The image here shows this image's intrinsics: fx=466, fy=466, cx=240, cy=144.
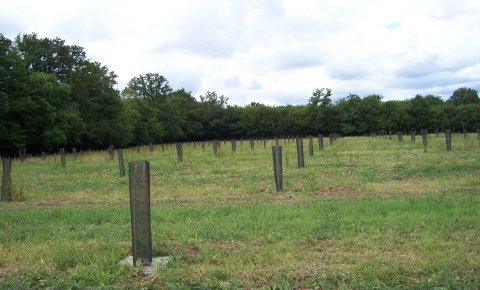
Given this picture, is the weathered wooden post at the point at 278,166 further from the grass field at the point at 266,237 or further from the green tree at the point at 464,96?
the green tree at the point at 464,96

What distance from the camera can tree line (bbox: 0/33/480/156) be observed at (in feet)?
148

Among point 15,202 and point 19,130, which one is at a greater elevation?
point 19,130

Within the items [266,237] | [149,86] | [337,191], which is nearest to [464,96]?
[149,86]

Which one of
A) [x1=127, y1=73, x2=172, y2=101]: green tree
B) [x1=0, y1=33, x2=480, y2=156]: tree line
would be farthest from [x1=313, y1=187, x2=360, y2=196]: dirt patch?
[x1=127, y1=73, x2=172, y2=101]: green tree

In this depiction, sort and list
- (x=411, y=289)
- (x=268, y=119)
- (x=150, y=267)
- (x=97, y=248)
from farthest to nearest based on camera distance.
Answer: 1. (x=268, y=119)
2. (x=97, y=248)
3. (x=150, y=267)
4. (x=411, y=289)

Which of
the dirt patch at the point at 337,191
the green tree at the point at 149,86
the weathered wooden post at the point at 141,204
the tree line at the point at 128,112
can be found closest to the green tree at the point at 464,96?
the tree line at the point at 128,112

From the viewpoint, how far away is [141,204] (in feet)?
19.6

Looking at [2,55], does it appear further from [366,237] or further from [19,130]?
[366,237]

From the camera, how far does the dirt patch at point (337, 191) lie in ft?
39.4

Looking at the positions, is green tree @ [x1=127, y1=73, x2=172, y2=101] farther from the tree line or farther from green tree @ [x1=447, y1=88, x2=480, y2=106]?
green tree @ [x1=447, y1=88, x2=480, y2=106]

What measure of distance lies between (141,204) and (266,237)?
6.95 ft

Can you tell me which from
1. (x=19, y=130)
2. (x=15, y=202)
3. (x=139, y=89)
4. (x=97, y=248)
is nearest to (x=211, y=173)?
(x=15, y=202)

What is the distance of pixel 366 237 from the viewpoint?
6961mm

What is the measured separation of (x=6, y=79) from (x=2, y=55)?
218 centimetres
